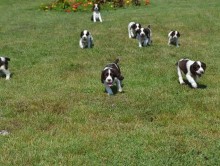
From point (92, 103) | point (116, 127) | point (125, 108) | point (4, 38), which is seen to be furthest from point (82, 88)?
point (4, 38)

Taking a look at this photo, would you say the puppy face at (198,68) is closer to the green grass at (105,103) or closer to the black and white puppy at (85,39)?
the green grass at (105,103)

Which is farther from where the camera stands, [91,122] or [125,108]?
[125,108]

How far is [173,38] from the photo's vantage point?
22109mm

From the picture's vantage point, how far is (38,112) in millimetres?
12250

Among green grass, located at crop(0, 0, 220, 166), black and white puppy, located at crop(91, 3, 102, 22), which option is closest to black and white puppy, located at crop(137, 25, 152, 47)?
green grass, located at crop(0, 0, 220, 166)

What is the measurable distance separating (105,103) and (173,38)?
10.2m

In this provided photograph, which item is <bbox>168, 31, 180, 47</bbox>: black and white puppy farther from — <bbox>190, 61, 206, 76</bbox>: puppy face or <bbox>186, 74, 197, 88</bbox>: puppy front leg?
<bbox>190, 61, 206, 76</bbox>: puppy face

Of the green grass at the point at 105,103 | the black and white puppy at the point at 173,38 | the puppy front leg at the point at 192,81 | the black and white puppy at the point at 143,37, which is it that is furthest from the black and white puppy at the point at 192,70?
the black and white puppy at the point at 173,38

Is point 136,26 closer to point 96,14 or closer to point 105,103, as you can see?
point 96,14

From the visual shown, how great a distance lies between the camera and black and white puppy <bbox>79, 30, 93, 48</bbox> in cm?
2077

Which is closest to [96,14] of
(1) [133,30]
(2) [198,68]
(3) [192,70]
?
(1) [133,30]

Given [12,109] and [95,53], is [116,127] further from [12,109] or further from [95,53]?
[95,53]

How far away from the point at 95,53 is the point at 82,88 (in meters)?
5.69

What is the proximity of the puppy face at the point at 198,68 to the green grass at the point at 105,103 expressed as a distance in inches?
23.9
